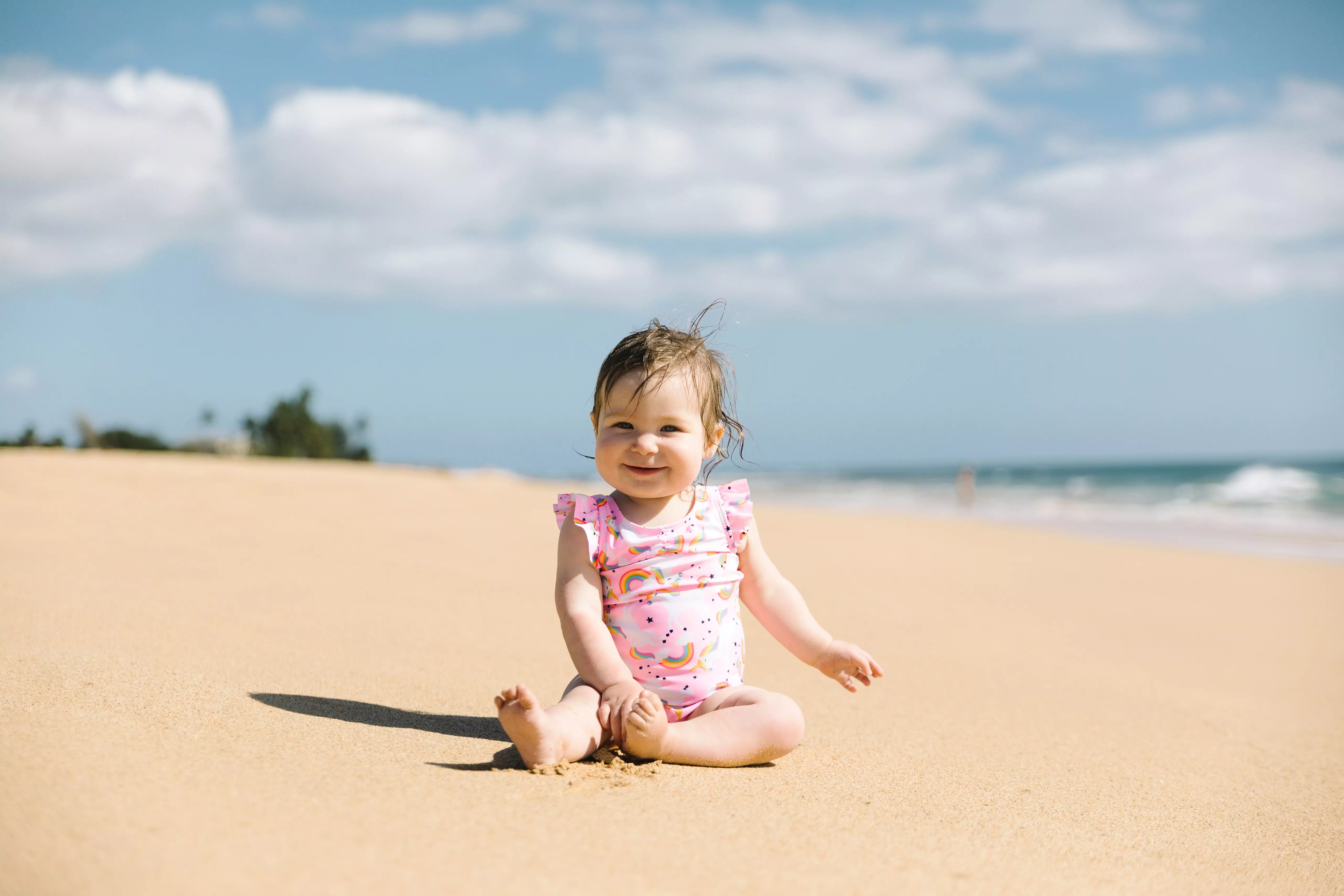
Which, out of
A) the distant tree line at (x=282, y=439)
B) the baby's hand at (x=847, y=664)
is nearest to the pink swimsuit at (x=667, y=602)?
the baby's hand at (x=847, y=664)

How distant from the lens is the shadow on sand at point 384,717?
246 cm

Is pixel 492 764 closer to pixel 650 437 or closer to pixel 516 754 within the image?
pixel 516 754

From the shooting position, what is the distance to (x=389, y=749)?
85.9 inches

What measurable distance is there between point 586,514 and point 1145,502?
26.6 metres

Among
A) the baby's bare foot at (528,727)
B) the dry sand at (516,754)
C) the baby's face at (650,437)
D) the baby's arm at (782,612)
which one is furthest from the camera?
the baby's arm at (782,612)

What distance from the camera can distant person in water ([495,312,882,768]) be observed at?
2434mm

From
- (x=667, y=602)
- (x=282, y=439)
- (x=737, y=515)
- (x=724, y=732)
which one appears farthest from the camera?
(x=282, y=439)

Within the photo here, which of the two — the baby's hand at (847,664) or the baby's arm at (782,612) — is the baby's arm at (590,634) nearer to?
the baby's arm at (782,612)

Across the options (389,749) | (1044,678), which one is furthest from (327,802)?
(1044,678)

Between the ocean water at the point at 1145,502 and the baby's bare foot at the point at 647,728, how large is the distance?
1.25m

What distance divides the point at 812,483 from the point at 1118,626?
3721cm

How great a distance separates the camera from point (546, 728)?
2.11 metres

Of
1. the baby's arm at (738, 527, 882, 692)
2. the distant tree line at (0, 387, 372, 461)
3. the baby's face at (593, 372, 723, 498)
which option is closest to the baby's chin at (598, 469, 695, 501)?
the baby's face at (593, 372, 723, 498)

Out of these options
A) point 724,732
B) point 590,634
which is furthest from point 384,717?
point 724,732
